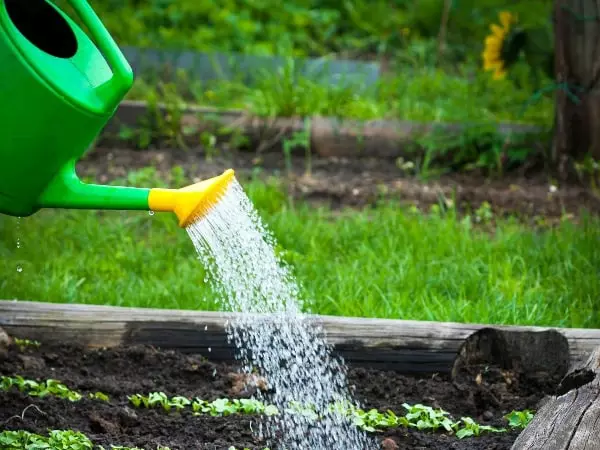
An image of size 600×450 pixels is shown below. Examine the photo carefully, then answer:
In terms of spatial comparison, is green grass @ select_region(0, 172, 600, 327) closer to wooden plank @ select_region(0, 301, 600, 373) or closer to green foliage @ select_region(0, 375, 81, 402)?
wooden plank @ select_region(0, 301, 600, 373)

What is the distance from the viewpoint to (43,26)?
8.55 feet

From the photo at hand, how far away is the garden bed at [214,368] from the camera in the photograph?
307 centimetres

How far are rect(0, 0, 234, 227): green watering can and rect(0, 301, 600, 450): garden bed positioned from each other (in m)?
0.75

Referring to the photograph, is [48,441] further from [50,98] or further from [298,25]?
[298,25]

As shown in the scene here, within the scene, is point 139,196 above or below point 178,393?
above

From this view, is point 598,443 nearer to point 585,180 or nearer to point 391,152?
point 585,180

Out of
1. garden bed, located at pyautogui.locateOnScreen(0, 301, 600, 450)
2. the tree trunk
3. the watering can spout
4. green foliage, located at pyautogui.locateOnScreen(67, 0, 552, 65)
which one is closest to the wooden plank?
garden bed, located at pyautogui.locateOnScreen(0, 301, 600, 450)

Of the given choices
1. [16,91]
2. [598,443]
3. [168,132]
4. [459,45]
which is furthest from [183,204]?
[459,45]

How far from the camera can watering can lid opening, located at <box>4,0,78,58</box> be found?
2570 mm

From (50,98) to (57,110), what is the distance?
3cm

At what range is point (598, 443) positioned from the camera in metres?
2.40

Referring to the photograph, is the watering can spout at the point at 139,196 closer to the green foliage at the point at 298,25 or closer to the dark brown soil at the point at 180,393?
the dark brown soil at the point at 180,393

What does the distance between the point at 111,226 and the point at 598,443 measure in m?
2.92

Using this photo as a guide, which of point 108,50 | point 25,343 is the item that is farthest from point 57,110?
point 25,343
